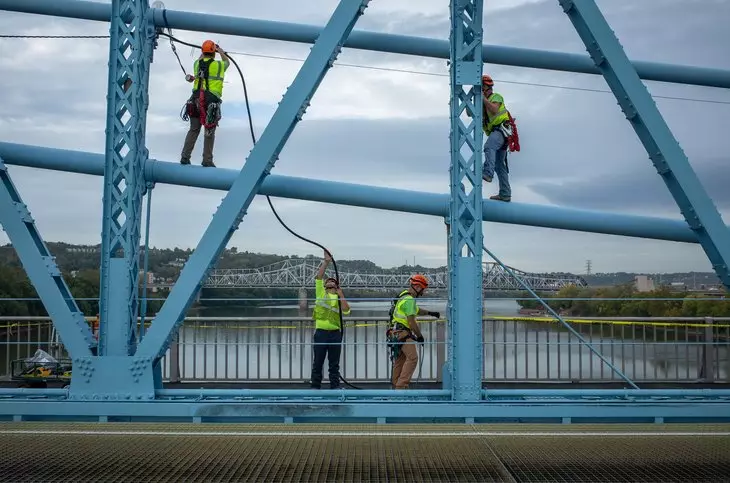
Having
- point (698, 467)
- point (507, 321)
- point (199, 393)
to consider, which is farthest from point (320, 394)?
point (507, 321)

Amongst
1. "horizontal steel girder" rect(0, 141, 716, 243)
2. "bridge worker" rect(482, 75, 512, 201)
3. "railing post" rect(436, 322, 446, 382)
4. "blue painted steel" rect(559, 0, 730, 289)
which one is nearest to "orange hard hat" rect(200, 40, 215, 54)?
"horizontal steel girder" rect(0, 141, 716, 243)

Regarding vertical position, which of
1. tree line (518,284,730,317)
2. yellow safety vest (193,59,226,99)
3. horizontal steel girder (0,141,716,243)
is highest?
yellow safety vest (193,59,226,99)

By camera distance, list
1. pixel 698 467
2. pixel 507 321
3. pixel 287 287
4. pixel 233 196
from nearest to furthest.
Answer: pixel 698 467
pixel 233 196
pixel 287 287
pixel 507 321

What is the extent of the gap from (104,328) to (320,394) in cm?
252

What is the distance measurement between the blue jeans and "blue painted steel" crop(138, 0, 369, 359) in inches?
95.8

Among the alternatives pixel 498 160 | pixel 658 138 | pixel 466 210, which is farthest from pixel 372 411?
pixel 658 138

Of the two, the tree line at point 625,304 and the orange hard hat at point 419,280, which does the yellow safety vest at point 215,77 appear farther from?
the tree line at point 625,304

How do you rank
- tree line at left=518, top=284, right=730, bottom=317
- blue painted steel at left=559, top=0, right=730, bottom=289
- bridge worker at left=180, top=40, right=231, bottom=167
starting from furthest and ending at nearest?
tree line at left=518, top=284, right=730, bottom=317, bridge worker at left=180, top=40, right=231, bottom=167, blue painted steel at left=559, top=0, right=730, bottom=289

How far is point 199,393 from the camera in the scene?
28.9 ft

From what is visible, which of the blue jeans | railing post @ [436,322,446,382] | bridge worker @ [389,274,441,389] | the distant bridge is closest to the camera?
the blue jeans

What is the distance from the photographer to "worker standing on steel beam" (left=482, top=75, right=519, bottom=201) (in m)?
9.86

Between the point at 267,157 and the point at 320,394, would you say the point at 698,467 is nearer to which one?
the point at 320,394

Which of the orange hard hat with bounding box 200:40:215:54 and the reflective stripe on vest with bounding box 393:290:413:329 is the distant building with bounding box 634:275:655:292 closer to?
the reflective stripe on vest with bounding box 393:290:413:329

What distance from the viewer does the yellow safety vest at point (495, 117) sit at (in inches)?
395
